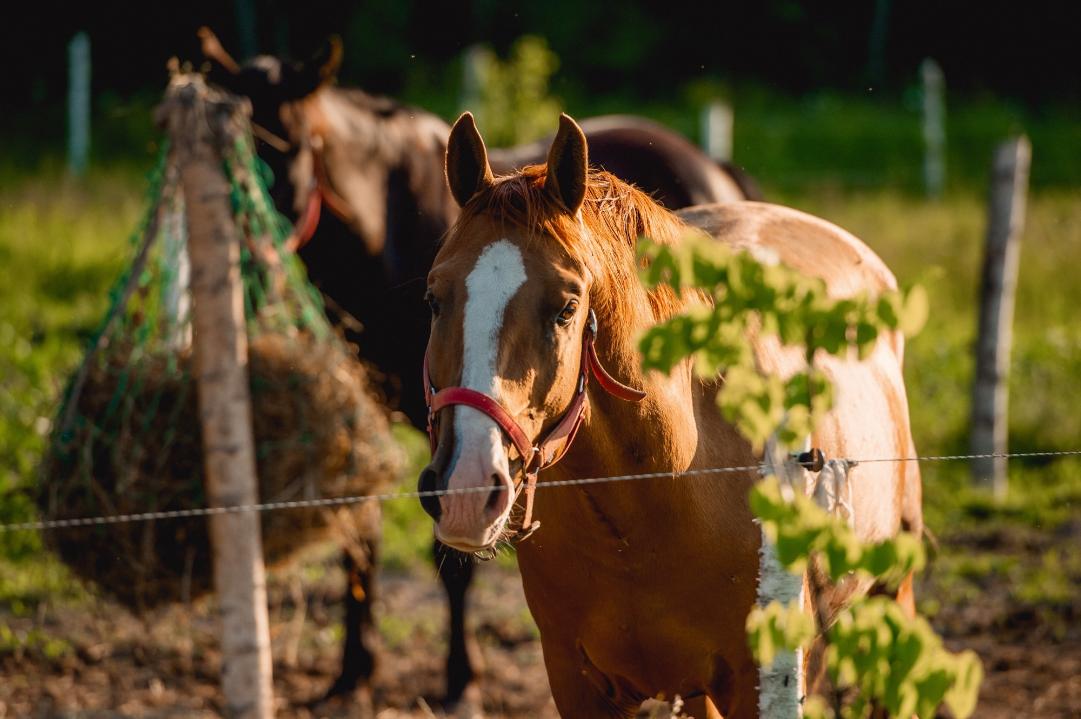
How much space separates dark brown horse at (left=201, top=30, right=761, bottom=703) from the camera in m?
4.76

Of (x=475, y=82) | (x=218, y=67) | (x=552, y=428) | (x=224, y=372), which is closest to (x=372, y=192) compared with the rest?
(x=218, y=67)

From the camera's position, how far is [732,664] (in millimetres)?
2709

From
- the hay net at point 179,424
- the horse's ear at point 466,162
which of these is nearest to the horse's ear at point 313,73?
the hay net at point 179,424

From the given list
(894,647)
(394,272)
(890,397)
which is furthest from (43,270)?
(894,647)

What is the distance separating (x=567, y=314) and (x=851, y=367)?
3.87 feet

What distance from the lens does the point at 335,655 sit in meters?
5.18

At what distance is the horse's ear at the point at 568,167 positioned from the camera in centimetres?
241

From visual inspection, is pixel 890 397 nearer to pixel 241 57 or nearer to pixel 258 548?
pixel 258 548

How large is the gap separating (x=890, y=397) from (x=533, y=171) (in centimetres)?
145

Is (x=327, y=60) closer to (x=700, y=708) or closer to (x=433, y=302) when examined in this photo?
(x=433, y=302)

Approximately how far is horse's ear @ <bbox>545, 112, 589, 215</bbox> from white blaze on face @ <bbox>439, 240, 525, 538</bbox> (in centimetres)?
20

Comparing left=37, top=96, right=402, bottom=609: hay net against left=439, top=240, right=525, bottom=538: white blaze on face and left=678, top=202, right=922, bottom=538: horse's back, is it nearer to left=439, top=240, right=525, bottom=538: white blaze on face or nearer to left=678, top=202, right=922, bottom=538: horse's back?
left=678, top=202, right=922, bottom=538: horse's back

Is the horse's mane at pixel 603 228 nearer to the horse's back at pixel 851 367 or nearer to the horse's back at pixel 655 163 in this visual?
the horse's back at pixel 851 367

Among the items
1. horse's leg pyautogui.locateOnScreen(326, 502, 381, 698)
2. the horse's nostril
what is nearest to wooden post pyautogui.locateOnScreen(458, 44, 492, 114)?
horse's leg pyautogui.locateOnScreen(326, 502, 381, 698)
